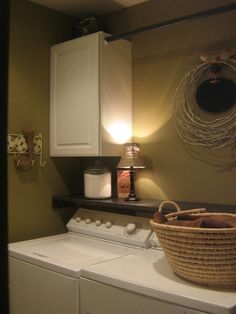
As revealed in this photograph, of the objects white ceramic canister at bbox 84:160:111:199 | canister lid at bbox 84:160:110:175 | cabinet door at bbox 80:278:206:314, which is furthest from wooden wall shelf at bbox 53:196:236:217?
cabinet door at bbox 80:278:206:314

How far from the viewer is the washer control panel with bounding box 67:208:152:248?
2133mm

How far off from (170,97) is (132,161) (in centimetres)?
49

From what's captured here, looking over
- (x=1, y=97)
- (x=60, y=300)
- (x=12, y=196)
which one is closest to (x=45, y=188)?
(x=12, y=196)

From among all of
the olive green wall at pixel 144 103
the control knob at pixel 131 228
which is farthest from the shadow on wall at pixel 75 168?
the control knob at pixel 131 228

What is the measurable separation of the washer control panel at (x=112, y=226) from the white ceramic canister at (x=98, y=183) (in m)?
0.14

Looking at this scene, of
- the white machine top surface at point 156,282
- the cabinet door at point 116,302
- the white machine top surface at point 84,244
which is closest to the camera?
the white machine top surface at point 156,282

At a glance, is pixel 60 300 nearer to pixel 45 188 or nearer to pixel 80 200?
pixel 80 200

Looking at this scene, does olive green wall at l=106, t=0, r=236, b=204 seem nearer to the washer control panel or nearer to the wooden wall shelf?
the wooden wall shelf

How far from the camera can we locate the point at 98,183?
243 centimetres

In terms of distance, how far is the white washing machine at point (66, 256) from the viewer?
5.90 ft

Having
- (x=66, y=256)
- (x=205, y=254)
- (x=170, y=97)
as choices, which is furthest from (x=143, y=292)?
(x=170, y=97)

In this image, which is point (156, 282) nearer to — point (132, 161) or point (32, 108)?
point (132, 161)

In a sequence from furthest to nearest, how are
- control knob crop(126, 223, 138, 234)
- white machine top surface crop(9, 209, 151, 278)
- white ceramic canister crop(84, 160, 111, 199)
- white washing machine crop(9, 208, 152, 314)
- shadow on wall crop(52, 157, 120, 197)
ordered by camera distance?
1. shadow on wall crop(52, 157, 120, 197)
2. white ceramic canister crop(84, 160, 111, 199)
3. control knob crop(126, 223, 138, 234)
4. white machine top surface crop(9, 209, 151, 278)
5. white washing machine crop(9, 208, 152, 314)

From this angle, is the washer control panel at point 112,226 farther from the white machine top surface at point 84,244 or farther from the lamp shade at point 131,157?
the lamp shade at point 131,157
